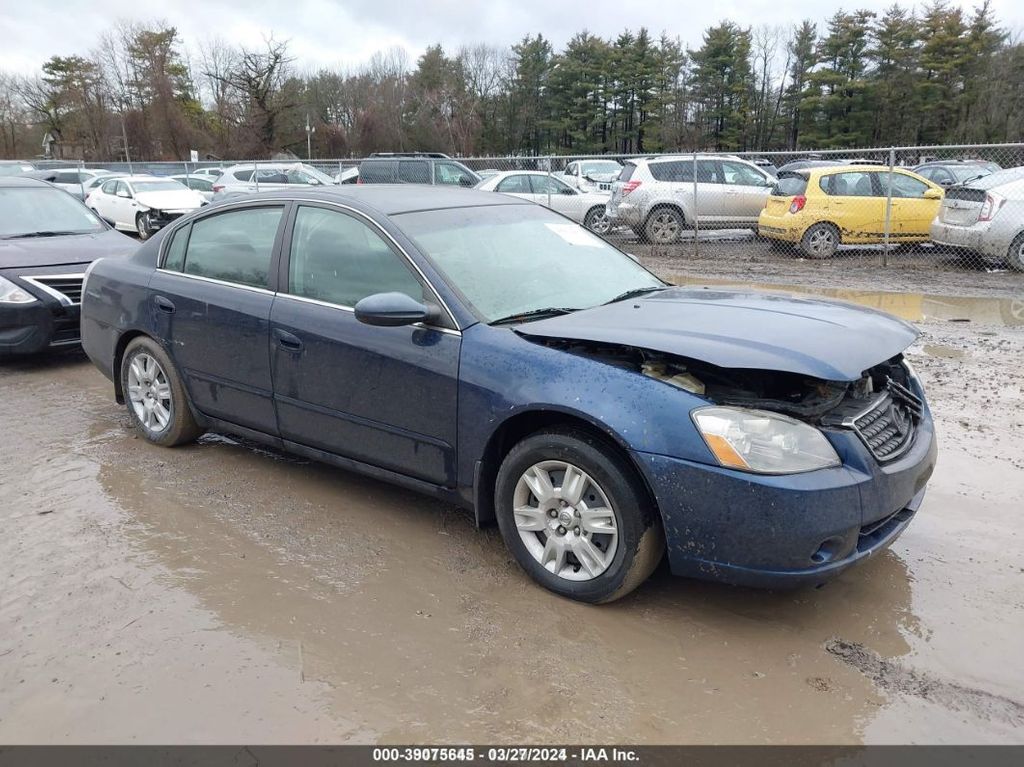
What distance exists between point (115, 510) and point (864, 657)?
3.65 meters

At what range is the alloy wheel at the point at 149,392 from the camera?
196 inches

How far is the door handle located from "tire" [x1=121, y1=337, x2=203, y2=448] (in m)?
1.06

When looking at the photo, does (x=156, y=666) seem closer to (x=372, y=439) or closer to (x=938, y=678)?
(x=372, y=439)

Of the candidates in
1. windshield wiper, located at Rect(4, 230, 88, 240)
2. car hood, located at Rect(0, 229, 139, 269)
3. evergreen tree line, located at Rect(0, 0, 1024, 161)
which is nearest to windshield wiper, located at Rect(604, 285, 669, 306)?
car hood, located at Rect(0, 229, 139, 269)

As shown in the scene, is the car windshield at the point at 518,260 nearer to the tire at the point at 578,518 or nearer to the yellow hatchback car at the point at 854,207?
the tire at the point at 578,518

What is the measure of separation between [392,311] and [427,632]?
4.41 ft

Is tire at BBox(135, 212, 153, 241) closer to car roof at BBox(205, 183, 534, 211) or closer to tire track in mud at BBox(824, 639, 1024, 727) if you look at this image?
car roof at BBox(205, 183, 534, 211)

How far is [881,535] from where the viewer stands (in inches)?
122

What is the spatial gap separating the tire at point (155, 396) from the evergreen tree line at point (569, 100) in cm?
5083

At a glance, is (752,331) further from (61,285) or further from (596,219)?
(596,219)

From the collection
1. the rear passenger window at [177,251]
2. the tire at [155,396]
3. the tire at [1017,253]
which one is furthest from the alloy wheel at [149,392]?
the tire at [1017,253]

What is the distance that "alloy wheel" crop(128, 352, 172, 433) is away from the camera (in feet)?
16.3

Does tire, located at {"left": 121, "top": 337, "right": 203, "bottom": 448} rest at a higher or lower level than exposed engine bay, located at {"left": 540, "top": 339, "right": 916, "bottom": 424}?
lower
